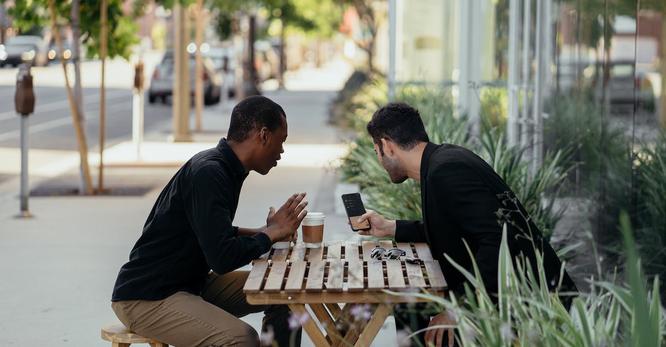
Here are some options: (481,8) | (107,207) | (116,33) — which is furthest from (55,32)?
(481,8)

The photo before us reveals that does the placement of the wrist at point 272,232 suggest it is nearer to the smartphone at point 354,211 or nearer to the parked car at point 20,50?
the smartphone at point 354,211

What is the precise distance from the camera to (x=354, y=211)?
5512 millimetres

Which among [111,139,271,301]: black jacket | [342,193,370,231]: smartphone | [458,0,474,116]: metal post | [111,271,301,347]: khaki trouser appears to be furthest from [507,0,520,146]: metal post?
[111,271,301,347]: khaki trouser

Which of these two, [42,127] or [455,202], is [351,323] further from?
[42,127]

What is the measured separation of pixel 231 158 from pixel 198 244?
0.36 m

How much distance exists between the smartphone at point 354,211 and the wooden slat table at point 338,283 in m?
0.09

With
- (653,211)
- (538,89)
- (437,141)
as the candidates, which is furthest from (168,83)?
(653,211)

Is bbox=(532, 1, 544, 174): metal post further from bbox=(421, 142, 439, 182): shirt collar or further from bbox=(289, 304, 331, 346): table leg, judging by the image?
bbox=(289, 304, 331, 346): table leg

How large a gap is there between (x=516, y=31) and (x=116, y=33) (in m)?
5.38

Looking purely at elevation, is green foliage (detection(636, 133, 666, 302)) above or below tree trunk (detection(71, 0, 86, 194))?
below

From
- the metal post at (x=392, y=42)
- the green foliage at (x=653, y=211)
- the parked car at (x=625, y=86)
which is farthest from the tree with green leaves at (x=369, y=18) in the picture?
the green foliage at (x=653, y=211)

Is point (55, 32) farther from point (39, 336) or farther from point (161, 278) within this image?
point (161, 278)

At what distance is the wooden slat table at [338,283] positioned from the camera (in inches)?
177

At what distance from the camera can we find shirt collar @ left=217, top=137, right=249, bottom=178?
5.03m
